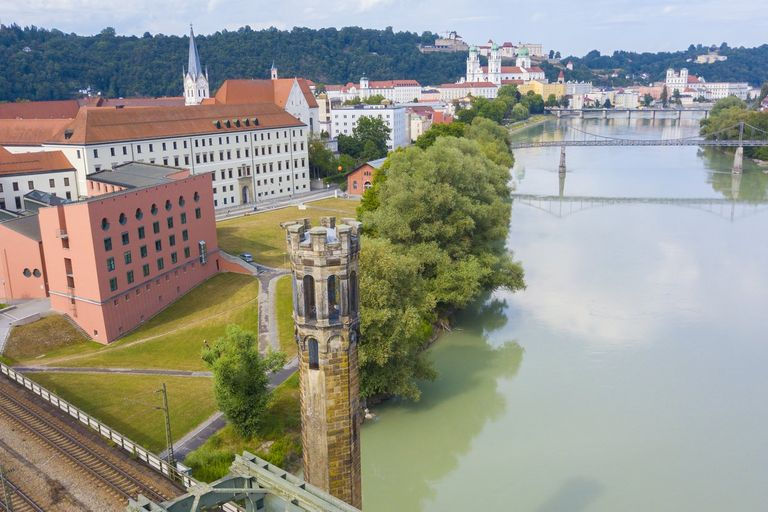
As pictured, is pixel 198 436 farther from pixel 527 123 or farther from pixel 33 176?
pixel 527 123

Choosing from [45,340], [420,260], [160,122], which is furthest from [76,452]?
[160,122]

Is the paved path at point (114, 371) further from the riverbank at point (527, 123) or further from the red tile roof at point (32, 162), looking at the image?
the riverbank at point (527, 123)

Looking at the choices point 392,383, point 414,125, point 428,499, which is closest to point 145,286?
point 392,383

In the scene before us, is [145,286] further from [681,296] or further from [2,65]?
[2,65]

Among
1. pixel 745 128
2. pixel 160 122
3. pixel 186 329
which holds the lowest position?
pixel 186 329

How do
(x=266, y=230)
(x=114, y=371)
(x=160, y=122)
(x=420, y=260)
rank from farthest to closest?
(x=160, y=122), (x=266, y=230), (x=420, y=260), (x=114, y=371)

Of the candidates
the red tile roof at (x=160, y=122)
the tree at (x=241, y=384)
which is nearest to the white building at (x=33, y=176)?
the red tile roof at (x=160, y=122)
